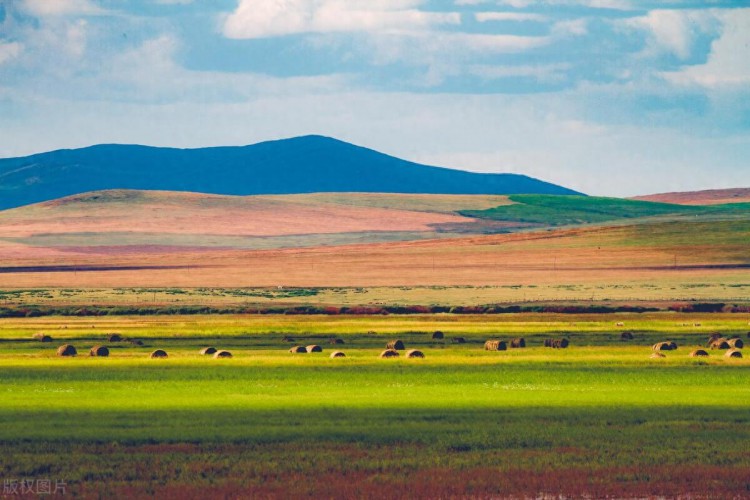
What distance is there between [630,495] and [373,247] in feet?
476

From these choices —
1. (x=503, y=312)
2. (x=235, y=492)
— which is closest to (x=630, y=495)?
(x=235, y=492)

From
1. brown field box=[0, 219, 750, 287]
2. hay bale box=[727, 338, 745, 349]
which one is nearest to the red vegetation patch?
hay bale box=[727, 338, 745, 349]

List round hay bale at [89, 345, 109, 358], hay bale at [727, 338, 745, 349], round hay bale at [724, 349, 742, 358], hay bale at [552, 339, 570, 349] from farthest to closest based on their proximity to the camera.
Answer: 1. hay bale at [552, 339, 570, 349]
2. hay bale at [727, 338, 745, 349]
3. round hay bale at [89, 345, 109, 358]
4. round hay bale at [724, 349, 742, 358]

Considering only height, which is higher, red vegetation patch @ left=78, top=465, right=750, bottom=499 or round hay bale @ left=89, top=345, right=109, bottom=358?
round hay bale @ left=89, top=345, right=109, bottom=358

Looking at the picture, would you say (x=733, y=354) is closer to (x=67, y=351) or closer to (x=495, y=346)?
(x=495, y=346)

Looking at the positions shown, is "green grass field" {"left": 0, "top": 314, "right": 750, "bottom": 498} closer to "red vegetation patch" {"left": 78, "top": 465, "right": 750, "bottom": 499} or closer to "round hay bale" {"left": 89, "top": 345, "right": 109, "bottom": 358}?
"red vegetation patch" {"left": 78, "top": 465, "right": 750, "bottom": 499}

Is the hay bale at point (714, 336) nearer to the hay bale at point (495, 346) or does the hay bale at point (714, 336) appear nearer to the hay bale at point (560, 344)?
the hay bale at point (560, 344)

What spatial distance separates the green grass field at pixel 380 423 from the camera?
838 inches

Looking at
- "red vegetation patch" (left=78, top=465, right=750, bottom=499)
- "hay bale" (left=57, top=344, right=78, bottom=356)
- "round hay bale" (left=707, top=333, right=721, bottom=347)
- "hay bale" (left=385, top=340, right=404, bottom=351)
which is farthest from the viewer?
"round hay bale" (left=707, top=333, right=721, bottom=347)

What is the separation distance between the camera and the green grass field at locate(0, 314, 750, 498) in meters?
21.3

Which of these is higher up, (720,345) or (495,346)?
(495,346)

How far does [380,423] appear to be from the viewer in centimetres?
2689

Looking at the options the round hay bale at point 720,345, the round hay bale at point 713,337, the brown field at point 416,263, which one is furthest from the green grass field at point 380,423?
the brown field at point 416,263

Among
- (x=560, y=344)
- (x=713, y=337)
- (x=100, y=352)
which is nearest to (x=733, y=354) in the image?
(x=560, y=344)
